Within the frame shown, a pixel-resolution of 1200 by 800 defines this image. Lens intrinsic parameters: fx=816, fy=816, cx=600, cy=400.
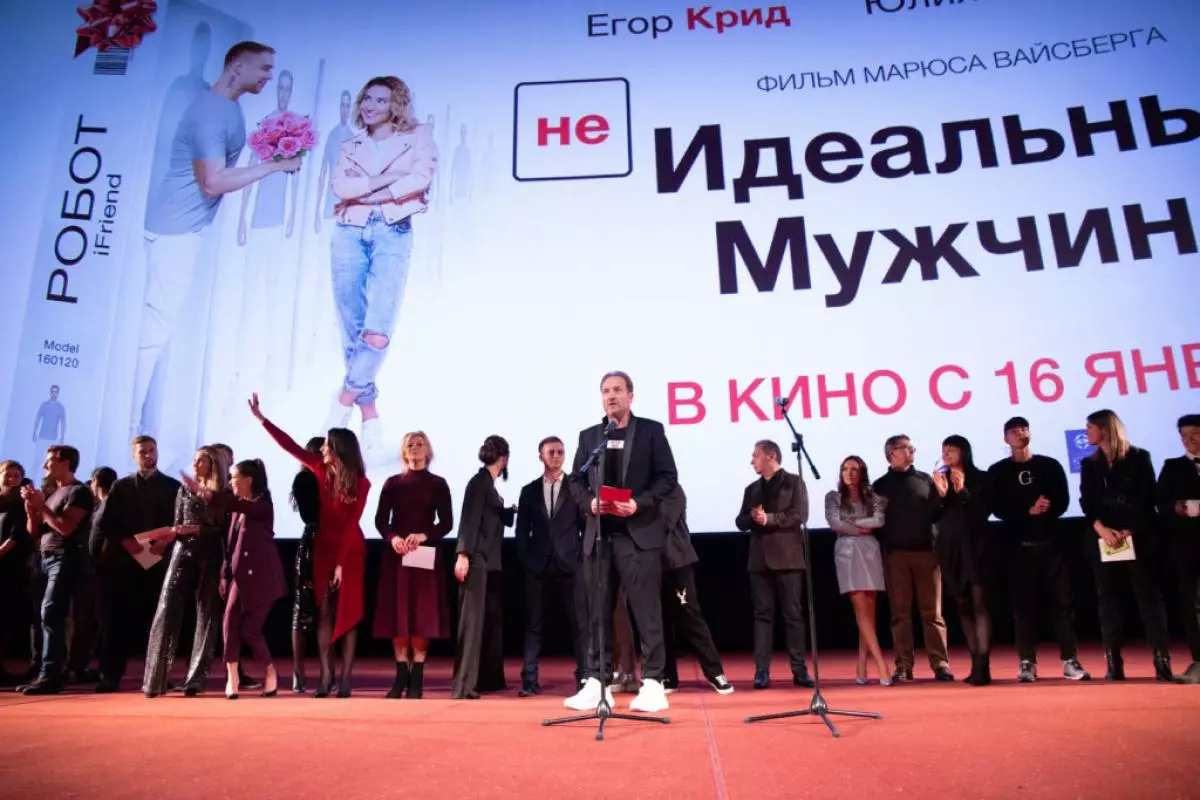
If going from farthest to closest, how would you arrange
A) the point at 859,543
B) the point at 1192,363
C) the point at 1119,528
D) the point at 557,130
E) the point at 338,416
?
the point at 557,130 → the point at 338,416 → the point at 1192,363 → the point at 859,543 → the point at 1119,528

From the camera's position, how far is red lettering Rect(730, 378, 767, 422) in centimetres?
543

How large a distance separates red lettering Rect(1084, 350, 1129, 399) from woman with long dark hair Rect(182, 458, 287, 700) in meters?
4.99

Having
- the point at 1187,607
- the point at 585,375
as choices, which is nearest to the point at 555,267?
the point at 585,375

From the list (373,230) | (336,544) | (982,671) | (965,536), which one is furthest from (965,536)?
(373,230)

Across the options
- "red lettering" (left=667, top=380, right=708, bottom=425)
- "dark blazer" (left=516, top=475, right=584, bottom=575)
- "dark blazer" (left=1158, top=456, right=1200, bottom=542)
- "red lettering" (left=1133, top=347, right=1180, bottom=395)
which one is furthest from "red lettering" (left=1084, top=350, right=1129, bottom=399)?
"dark blazer" (left=516, top=475, right=584, bottom=575)

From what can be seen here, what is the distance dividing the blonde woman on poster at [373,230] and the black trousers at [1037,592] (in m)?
3.97

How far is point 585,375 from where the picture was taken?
5.60 m

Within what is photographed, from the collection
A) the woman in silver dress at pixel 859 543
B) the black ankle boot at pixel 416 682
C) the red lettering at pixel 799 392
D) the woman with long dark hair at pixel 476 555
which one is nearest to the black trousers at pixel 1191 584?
the woman in silver dress at pixel 859 543

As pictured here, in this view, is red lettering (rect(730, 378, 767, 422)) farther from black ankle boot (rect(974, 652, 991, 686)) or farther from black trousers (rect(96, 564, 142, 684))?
black trousers (rect(96, 564, 142, 684))

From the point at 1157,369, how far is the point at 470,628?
4469mm

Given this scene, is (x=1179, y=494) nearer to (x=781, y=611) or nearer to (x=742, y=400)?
(x=781, y=611)

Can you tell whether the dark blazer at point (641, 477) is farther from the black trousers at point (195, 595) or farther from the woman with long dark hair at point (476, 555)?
the black trousers at point (195, 595)

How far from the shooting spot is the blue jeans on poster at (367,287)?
222 inches

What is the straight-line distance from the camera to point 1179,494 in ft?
13.1
